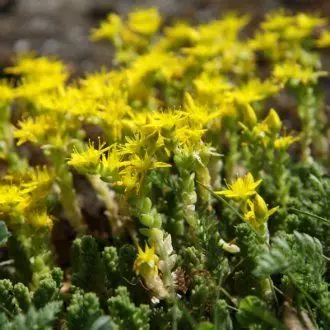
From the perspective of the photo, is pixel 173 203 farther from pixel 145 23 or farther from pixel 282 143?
pixel 145 23

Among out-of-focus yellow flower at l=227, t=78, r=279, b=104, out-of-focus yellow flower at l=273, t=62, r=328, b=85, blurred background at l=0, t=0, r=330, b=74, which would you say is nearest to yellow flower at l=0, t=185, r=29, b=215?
out-of-focus yellow flower at l=227, t=78, r=279, b=104

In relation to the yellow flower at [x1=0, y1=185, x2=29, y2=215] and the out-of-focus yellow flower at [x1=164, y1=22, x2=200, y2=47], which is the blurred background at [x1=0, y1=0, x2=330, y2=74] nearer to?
the out-of-focus yellow flower at [x1=164, y1=22, x2=200, y2=47]

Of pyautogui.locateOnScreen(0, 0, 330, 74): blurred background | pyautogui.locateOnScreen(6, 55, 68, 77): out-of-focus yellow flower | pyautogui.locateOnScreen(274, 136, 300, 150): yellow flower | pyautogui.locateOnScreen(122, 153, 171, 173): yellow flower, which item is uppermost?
pyautogui.locateOnScreen(122, 153, 171, 173): yellow flower

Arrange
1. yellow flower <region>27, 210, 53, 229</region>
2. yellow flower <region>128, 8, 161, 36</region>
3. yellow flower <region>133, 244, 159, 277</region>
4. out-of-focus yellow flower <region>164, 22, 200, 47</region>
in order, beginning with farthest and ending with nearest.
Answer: yellow flower <region>128, 8, 161, 36</region> → out-of-focus yellow flower <region>164, 22, 200, 47</region> → yellow flower <region>27, 210, 53, 229</region> → yellow flower <region>133, 244, 159, 277</region>

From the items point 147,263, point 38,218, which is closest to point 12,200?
point 38,218

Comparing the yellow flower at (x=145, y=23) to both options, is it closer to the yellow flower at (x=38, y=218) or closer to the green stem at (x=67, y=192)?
the green stem at (x=67, y=192)

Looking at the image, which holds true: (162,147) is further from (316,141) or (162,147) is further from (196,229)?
(316,141)

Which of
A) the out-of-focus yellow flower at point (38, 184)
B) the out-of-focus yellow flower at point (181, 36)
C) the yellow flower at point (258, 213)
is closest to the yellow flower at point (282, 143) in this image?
the yellow flower at point (258, 213)
